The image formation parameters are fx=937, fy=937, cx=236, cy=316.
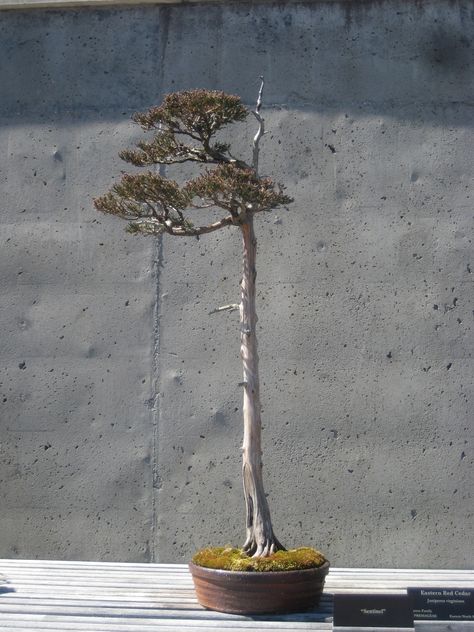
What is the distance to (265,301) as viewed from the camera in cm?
347

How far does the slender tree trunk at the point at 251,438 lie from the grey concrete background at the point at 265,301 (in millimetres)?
816

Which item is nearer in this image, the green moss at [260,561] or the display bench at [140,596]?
the display bench at [140,596]

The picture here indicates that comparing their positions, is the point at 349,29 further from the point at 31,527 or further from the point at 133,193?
the point at 31,527

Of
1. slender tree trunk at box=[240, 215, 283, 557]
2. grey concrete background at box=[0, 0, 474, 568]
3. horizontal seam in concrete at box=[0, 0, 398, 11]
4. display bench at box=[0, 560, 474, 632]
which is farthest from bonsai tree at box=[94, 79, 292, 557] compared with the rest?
horizontal seam in concrete at box=[0, 0, 398, 11]

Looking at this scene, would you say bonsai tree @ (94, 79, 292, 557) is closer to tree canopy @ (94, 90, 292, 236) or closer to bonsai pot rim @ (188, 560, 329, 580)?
tree canopy @ (94, 90, 292, 236)

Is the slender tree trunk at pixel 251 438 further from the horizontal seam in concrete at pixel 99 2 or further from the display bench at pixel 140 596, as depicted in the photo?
the horizontal seam in concrete at pixel 99 2

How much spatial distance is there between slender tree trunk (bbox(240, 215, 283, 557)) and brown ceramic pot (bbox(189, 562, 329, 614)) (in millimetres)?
145

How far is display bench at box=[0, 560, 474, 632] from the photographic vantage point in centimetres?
225

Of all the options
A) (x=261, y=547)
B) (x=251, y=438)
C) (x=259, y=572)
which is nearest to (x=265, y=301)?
(x=251, y=438)

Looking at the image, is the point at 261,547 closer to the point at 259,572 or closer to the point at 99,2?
the point at 259,572

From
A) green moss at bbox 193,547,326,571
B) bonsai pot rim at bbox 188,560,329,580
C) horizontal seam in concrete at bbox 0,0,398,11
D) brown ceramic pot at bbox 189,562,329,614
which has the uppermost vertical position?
horizontal seam in concrete at bbox 0,0,398,11

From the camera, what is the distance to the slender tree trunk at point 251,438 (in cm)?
252

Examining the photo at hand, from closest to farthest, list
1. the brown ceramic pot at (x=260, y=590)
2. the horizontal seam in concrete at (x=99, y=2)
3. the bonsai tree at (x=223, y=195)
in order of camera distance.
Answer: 1. the brown ceramic pot at (x=260, y=590)
2. the bonsai tree at (x=223, y=195)
3. the horizontal seam in concrete at (x=99, y=2)

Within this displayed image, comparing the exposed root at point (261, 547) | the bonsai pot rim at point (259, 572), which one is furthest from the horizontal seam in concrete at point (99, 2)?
the bonsai pot rim at point (259, 572)
